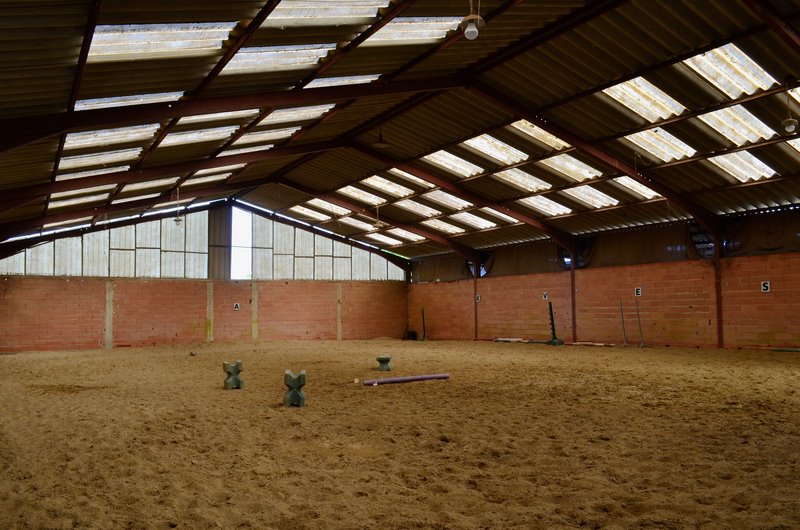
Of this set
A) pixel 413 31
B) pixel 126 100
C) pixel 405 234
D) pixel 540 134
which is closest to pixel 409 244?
pixel 405 234

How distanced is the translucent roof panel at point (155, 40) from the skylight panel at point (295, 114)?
4.21m

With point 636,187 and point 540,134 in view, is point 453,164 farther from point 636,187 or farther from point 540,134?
point 636,187

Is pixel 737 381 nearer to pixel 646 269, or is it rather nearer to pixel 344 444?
pixel 344 444

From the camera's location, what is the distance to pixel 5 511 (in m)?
3.96

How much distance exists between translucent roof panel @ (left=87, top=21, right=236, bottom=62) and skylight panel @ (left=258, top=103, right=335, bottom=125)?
13.8ft

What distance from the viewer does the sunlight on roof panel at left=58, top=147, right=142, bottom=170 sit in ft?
39.3

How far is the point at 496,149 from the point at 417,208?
22.4 ft

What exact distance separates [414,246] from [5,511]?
24.0 meters

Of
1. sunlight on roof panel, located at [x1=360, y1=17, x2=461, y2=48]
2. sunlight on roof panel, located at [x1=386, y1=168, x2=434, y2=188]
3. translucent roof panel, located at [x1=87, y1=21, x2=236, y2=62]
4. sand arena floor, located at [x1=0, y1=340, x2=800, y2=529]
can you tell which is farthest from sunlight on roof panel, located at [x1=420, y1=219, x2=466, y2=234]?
translucent roof panel, located at [x1=87, y1=21, x2=236, y2=62]

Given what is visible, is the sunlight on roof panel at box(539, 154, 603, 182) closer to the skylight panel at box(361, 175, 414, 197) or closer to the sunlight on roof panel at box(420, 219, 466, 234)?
the skylight panel at box(361, 175, 414, 197)

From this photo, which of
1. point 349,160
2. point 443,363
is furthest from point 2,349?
point 443,363

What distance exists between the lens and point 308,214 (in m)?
25.3

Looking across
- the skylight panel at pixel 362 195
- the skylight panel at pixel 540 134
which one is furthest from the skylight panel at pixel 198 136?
the skylight panel at pixel 362 195

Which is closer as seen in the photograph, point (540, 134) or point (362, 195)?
point (540, 134)
